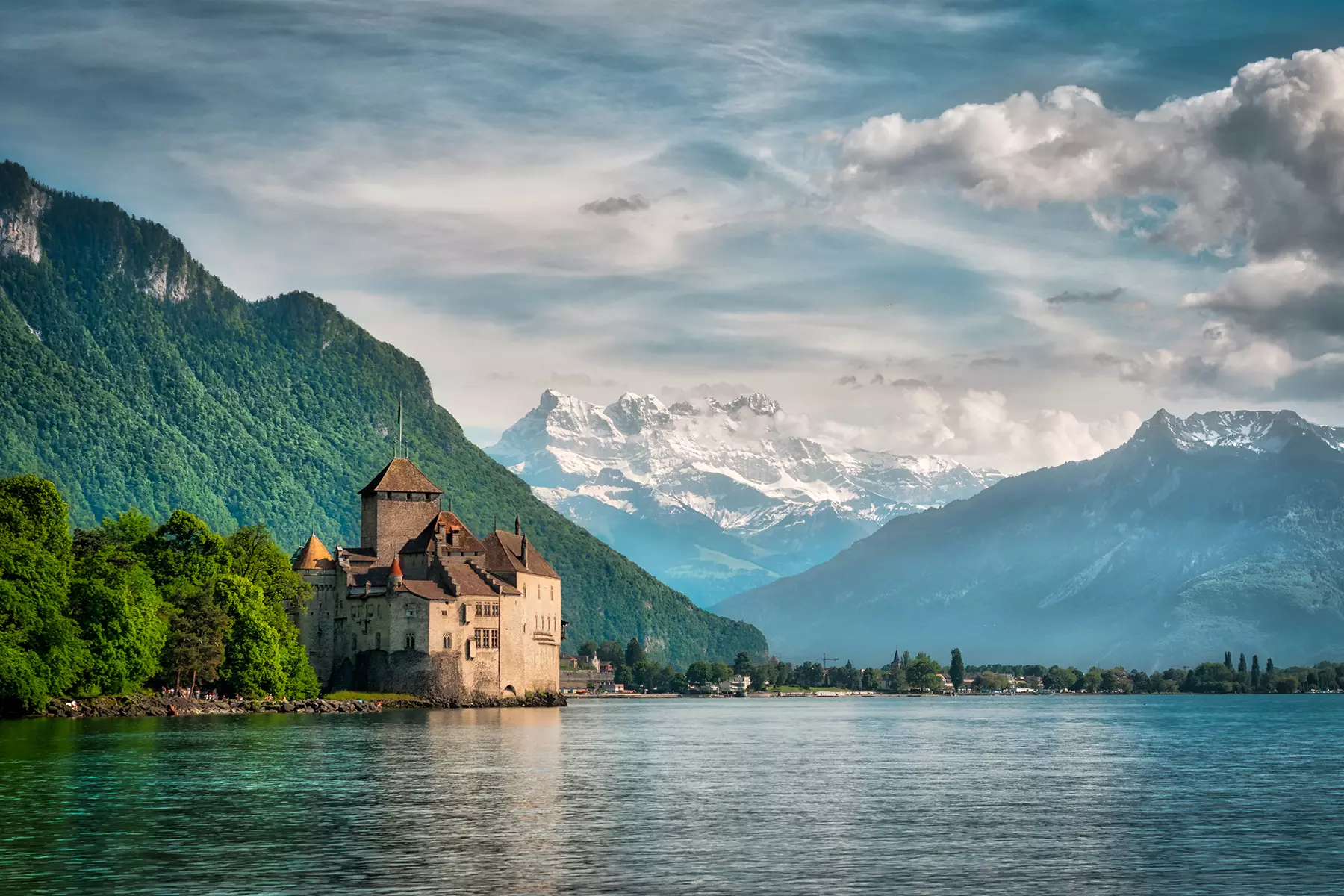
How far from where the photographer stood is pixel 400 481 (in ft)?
610

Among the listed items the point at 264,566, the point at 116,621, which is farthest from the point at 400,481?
the point at 116,621

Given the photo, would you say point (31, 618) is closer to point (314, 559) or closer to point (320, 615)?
point (320, 615)

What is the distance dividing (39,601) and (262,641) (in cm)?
3657

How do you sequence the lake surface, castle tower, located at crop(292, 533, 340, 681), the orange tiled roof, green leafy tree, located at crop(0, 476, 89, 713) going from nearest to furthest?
the lake surface
green leafy tree, located at crop(0, 476, 89, 713)
castle tower, located at crop(292, 533, 340, 681)
the orange tiled roof

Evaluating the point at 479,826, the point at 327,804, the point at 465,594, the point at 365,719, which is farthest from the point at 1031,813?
the point at 465,594

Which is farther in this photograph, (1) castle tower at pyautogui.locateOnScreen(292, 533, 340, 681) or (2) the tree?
(1) castle tower at pyautogui.locateOnScreen(292, 533, 340, 681)

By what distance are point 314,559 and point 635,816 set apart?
407 feet

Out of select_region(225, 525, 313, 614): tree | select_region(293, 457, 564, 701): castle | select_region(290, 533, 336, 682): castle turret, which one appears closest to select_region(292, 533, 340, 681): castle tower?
select_region(290, 533, 336, 682): castle turret

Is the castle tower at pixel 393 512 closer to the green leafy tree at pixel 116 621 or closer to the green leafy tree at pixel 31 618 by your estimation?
the green leafy tree at pixel 116 621

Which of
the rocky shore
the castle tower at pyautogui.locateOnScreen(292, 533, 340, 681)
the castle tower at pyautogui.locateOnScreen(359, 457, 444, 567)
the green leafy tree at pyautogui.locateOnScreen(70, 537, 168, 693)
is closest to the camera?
the green leafy tree at pyautogui.locateOnScreen(70, 537, 168, 693)

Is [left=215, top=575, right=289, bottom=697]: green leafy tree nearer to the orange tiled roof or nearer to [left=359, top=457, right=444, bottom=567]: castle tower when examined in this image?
[left=359, top=457, right=444, bottom=567]: castle tower

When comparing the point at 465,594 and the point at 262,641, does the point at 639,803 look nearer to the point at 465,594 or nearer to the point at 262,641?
the point at 262,641

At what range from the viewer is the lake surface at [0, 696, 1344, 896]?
46375 mm

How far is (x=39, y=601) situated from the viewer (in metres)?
112
